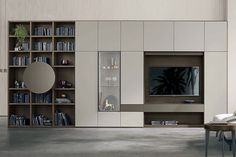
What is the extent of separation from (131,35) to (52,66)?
2.07 m

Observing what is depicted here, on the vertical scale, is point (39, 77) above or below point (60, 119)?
above

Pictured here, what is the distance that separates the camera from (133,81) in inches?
486

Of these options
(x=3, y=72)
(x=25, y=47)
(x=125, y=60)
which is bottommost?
(x=3, y=72)

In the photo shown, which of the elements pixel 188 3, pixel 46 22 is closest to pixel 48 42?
pixel 46 22

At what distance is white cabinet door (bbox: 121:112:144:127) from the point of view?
1229 centimetres

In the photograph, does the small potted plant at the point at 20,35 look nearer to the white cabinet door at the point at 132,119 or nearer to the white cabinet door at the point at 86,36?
the white cabinet door at the point at 86,36

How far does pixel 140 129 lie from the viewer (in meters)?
11.9

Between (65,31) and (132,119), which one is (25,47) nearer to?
(65,31)

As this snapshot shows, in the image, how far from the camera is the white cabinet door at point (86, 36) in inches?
487

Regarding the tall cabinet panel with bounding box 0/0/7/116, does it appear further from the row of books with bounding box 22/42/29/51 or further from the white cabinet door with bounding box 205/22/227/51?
the white cabinet door with bounding box 205/22/227/51

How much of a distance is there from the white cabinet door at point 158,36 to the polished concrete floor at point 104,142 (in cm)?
198

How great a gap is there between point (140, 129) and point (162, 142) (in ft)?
8.26

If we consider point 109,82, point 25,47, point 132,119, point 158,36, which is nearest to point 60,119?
point 109,82

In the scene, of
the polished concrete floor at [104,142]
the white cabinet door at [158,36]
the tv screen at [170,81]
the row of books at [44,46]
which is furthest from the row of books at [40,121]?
the white cabinet door at [158,36]
